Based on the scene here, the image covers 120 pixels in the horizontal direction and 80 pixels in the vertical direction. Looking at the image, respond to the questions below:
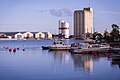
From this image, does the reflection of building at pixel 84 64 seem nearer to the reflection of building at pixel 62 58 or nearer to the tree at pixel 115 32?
the reflection of building at pixel 62 58

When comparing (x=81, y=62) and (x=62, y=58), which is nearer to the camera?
(x=81, y=62)

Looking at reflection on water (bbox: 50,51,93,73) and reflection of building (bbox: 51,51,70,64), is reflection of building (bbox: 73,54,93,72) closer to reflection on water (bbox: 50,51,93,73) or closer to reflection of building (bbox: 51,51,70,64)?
reflection on water (bbox: 50,51,93,73)

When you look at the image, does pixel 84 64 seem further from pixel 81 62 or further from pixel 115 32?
pixel 115 32

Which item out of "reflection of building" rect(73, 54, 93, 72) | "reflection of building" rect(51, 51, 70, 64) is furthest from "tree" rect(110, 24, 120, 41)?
"reflection of building" rect(73, 54, 93, 72)

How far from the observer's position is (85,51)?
52.0 m

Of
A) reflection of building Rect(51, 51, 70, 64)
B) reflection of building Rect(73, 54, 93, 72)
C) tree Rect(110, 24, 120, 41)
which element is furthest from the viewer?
tree Rect(110, 24, 120, 41)

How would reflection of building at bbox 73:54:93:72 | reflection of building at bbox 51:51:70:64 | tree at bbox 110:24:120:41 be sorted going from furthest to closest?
tree at bbox 110:24:120:41, reflection of building at bbox 51:51:70:64, reflection of building at bbox 73:54:93:72

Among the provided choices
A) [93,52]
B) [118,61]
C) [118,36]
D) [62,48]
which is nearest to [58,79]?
[118,61]

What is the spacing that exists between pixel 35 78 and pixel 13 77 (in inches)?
82.5

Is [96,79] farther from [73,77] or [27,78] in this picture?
[27,78]

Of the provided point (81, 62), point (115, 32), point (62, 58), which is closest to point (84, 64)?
point (81, 62)

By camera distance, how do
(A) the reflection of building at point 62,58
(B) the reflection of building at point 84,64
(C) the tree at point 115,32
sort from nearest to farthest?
(B) the reflection of building at point 84,64 < (A) the reflection of building at point 62,58 < (C) the tree at point 115,32

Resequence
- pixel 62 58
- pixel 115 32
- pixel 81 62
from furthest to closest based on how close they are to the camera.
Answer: pixel 115 32 → pixel 62 58 → pixel 81 62

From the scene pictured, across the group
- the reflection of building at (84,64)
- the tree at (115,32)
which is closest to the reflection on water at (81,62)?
the reflection of building at (84,64)
